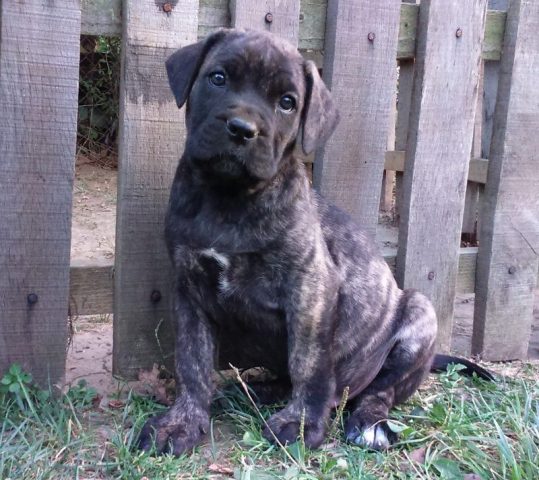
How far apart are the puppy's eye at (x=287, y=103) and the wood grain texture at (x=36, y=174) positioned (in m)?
1.04

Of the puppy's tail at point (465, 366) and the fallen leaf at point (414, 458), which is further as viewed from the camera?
the puppy's tail at point (465, 366)

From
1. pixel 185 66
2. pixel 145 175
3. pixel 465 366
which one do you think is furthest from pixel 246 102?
pixel 465 366

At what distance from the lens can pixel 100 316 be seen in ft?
19.1

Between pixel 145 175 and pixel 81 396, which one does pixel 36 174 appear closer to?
pixel 145 175

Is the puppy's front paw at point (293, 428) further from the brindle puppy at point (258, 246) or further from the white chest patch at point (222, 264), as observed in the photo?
the white chest patch at point (222, 264)

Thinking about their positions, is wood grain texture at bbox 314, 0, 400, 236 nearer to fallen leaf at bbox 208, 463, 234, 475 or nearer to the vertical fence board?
the vertical fence board

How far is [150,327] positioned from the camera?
13.2 feet

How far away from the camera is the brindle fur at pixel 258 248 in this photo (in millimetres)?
3180

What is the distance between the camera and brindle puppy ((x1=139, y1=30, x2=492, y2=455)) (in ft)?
10.4

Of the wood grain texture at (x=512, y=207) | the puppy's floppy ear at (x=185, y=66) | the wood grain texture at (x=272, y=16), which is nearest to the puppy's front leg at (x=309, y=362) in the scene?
the puppy's floppy ear at (x=185, y=66)

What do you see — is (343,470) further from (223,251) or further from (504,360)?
(504,360)

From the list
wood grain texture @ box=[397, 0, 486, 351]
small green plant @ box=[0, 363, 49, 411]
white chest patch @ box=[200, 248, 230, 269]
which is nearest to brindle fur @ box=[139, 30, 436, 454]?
white chest patch @ box=[200, 248, 230, 269]

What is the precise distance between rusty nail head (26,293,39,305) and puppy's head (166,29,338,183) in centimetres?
113

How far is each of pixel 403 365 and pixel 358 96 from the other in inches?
60.7
